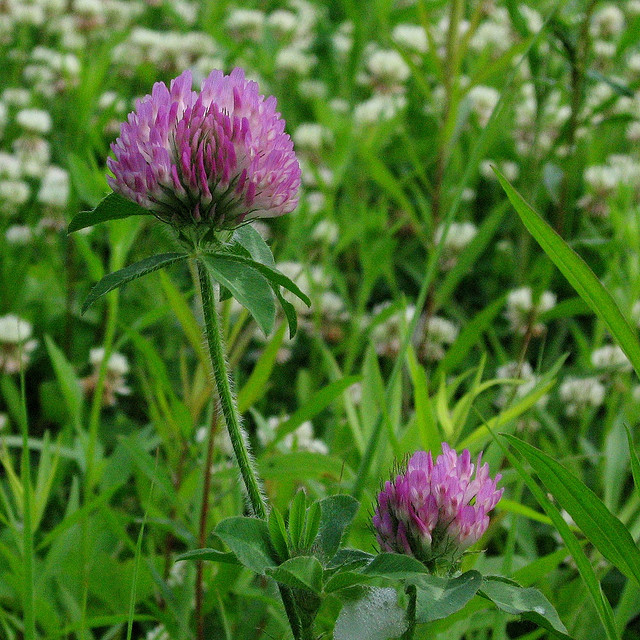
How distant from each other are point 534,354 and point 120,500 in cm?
98

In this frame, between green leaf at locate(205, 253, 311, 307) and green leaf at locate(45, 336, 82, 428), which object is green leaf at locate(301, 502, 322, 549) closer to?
green leaf at locate(205, 253, 311, 307)

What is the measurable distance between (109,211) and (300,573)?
315 mm

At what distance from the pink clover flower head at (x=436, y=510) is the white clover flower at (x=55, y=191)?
1718 mm

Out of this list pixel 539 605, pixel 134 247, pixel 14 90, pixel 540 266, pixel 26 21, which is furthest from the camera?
pixel 26 21

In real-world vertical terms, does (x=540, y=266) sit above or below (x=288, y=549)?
below

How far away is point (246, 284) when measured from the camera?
667 millimetres

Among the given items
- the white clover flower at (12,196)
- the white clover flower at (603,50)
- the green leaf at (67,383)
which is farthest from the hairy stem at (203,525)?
the white clover flower at (603,50)

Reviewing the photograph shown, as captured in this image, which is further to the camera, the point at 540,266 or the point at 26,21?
the point at 26,21

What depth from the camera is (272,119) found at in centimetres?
69

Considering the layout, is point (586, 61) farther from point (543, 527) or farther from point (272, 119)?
point (272, 119)

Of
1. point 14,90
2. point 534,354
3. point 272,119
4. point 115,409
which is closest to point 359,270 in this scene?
point 534,354

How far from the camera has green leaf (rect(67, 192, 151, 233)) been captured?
0.71m

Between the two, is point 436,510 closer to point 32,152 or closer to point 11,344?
point 11,344

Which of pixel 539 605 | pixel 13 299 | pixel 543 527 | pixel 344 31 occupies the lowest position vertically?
pixel 543 527
